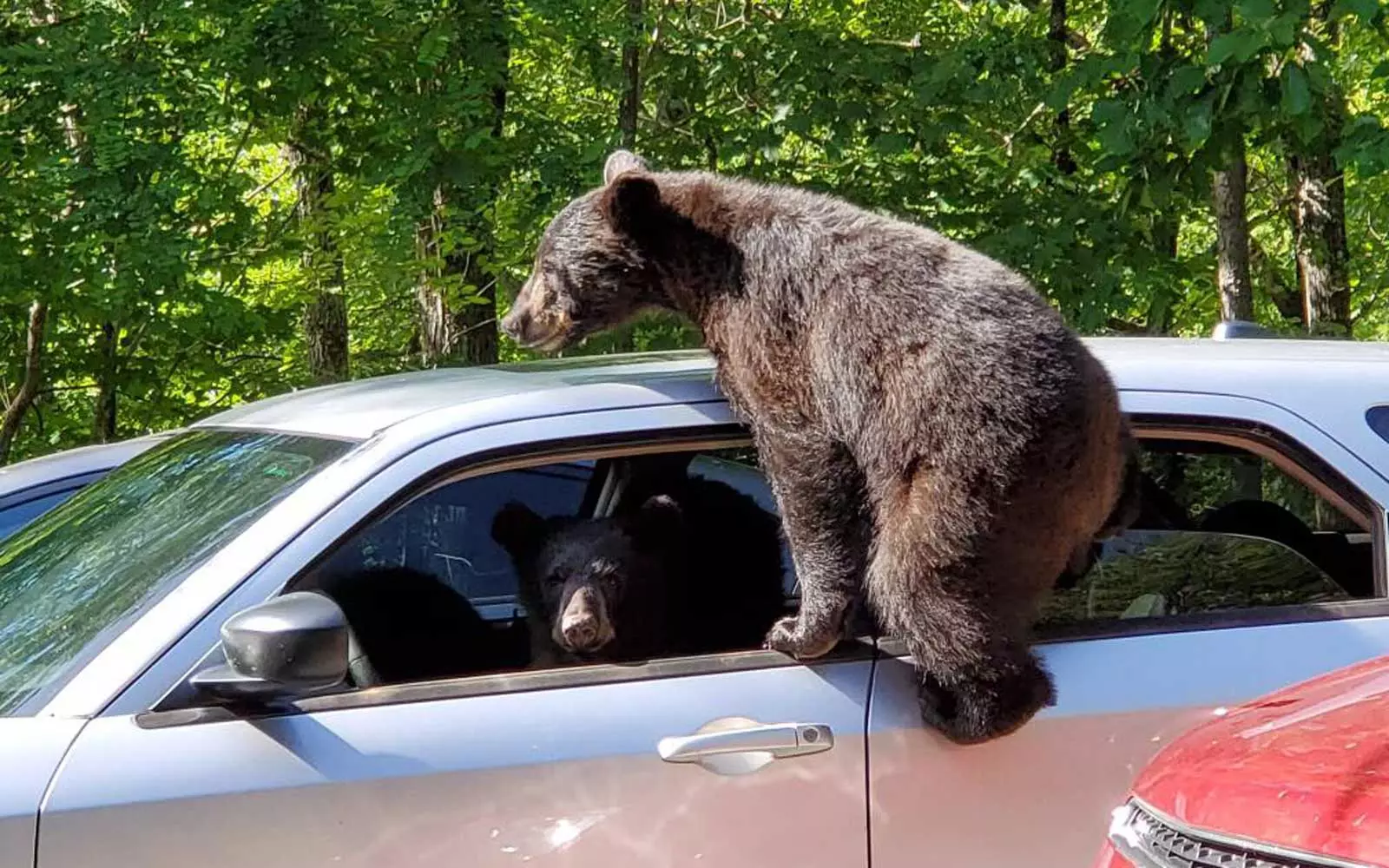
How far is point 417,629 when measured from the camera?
12.0 feet

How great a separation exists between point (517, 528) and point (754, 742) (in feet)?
4.24

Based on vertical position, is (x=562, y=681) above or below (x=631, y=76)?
below

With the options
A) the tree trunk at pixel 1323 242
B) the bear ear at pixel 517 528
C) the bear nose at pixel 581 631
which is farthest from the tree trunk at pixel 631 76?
the tree trunk at pixel 1323 242

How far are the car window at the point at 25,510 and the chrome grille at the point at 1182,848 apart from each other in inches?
176

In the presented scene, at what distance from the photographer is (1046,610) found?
3197 mm

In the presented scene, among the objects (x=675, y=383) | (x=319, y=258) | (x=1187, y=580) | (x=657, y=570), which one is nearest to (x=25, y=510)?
(x=657, y=570)

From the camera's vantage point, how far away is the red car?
6.57ft

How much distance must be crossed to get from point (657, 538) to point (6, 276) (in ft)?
17.7

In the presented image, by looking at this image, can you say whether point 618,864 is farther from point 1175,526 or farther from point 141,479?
point 1175,526

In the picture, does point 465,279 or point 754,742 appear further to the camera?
point 465,279

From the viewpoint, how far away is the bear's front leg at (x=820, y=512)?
3.04 m

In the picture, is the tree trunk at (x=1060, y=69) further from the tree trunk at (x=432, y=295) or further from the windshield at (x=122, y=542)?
the windshield at (x=122, y=542)

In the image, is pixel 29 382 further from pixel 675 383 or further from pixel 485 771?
pixel 485 771

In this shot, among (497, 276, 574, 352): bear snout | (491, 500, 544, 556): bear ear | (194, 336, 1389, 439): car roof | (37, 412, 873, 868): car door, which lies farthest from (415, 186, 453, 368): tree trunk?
(37, 412, 873, 868): car door
